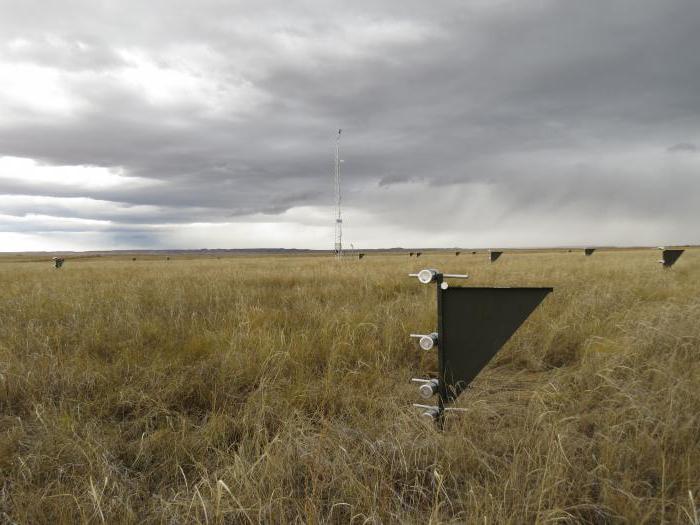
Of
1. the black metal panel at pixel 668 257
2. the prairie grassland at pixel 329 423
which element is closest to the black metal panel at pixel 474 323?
the prairie grassland at pixel 329 423

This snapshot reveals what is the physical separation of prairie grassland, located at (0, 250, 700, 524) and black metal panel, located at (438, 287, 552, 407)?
0.41 metres

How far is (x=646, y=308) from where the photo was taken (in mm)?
7156

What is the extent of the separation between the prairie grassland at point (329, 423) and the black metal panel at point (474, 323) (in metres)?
0.41

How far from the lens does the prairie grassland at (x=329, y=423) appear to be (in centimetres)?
237

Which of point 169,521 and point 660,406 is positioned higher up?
point 660,406

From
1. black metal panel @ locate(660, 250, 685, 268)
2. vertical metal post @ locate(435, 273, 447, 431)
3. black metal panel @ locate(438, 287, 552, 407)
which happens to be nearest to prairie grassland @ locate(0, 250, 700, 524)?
vertical metal post @ locate(435, 273, 447, 431)

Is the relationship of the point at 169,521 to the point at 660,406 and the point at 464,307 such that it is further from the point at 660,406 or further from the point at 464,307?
the point at 660,406

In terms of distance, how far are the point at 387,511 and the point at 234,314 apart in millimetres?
5062

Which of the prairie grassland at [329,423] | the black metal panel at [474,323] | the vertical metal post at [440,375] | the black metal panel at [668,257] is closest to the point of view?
the prairie grassland at [329,423]

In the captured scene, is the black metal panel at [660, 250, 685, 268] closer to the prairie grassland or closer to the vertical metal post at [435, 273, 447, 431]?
the prairie grassland

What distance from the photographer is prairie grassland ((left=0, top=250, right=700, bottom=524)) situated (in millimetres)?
2365

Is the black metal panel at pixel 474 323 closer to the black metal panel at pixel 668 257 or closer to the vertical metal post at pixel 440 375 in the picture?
the vertical metal post at pixel 440 375

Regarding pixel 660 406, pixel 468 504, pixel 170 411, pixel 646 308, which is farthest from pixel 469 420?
pixel 646 308

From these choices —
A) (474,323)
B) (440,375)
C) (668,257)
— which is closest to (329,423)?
(440,375)
